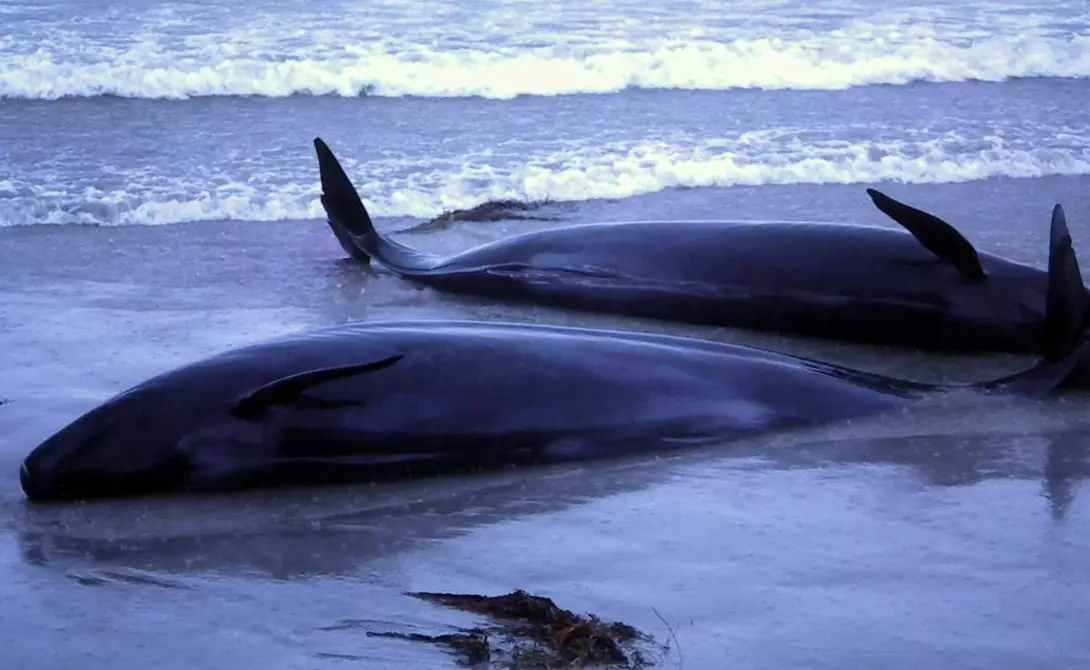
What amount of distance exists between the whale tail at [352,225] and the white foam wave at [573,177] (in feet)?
5.65

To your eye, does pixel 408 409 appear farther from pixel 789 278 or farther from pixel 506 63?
pixel 506 63

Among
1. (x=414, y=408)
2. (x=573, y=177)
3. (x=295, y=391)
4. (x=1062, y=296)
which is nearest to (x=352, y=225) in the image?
(x=573, y=177)

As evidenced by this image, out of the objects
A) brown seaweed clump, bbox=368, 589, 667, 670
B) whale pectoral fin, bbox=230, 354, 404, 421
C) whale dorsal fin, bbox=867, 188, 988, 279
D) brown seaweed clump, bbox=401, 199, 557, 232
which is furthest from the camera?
brown seaweed clump, bbox=401, 199, 557, 232

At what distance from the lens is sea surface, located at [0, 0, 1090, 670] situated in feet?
12.6

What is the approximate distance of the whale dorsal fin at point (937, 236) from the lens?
6.38m

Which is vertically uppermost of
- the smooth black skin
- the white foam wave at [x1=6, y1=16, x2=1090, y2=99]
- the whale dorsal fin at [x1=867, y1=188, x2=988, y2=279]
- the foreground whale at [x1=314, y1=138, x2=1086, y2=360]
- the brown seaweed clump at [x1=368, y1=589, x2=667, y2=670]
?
the white foam wave at [x1=6, y1=16, x2=1090, y2=99]

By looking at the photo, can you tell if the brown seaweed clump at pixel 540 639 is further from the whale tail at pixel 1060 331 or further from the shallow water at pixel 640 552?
the whale tail at pixel 1060 331

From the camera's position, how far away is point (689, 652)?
359 cm

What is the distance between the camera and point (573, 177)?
37.6 feet

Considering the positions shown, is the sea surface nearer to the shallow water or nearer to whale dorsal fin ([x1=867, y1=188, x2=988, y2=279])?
the shallow water

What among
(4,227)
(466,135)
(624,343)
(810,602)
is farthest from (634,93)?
(810,602)

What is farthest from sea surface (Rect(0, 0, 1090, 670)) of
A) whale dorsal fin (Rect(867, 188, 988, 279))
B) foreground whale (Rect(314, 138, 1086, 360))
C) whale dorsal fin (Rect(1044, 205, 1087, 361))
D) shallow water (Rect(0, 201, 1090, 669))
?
whale dorsal fin (Rect(867, 188, 988, 279))

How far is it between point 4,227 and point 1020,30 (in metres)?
15.2

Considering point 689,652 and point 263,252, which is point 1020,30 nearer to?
point 263,252
